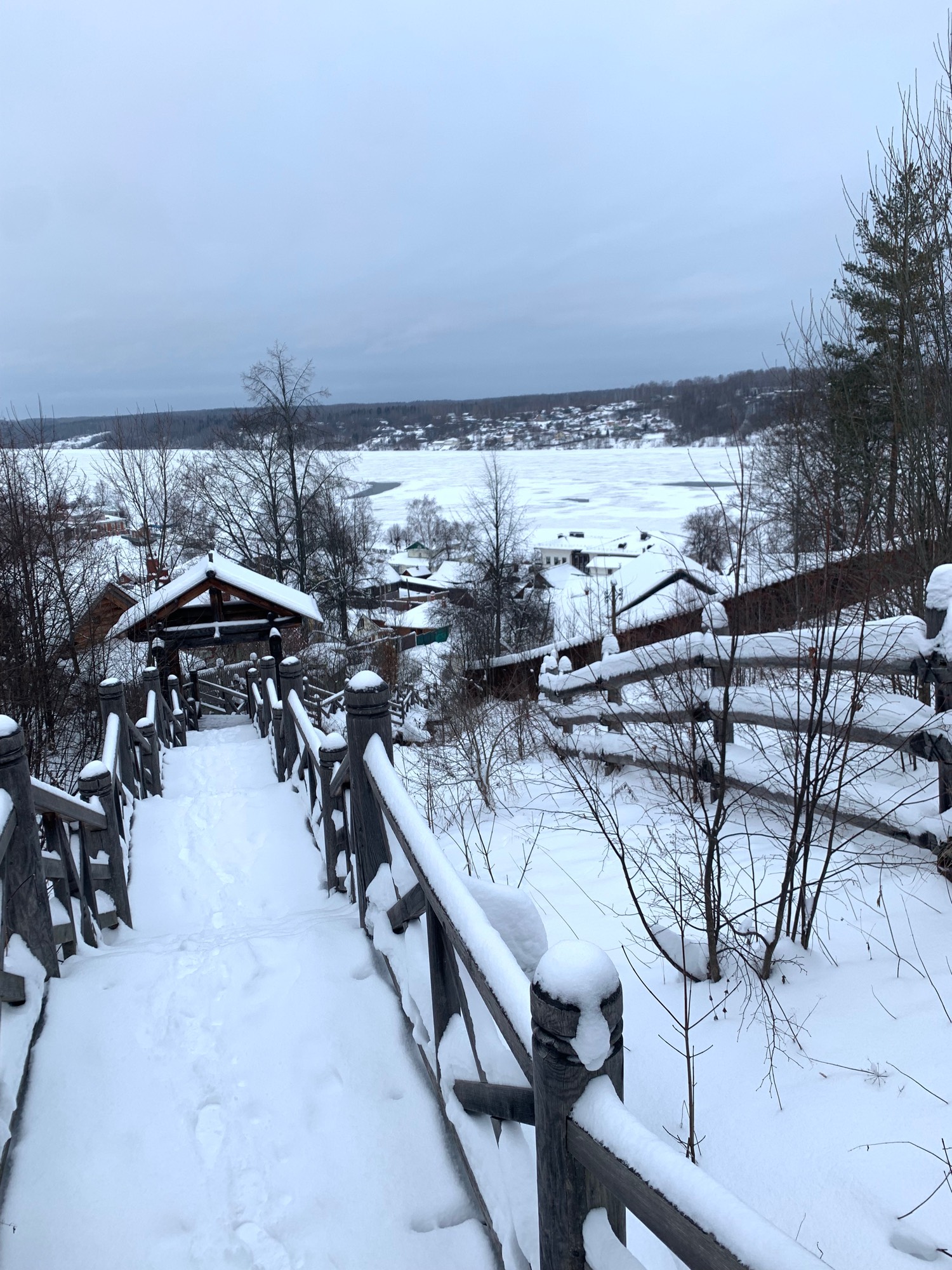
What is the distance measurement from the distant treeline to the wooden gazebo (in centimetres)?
498

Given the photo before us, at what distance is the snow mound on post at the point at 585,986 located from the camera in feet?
3.90

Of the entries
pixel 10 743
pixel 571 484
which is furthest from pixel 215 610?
pixel 571 484

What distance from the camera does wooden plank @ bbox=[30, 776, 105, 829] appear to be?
352cm

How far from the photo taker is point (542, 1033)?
4.17 ft

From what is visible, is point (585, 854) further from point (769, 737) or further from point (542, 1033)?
point (542, 1033)

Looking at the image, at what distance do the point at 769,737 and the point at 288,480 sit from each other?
2397 centimetres

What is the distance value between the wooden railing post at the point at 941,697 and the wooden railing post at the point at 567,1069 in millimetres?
2781

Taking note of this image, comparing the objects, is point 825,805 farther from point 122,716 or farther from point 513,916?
point 122,716

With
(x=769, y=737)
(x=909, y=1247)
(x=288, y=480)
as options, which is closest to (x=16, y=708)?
(x=769, y=737)

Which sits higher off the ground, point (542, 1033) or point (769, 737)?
point (542, 1033)

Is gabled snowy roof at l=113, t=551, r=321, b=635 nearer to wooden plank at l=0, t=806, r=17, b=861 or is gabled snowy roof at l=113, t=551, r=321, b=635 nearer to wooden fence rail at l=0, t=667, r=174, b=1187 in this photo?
wooden fence rail at l=0, t=667, r=174, b=1187

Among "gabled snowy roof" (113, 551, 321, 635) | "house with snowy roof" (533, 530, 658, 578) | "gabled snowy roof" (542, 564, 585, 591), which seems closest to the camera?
"gabled snowy roof" (113, 551, 321, 635)

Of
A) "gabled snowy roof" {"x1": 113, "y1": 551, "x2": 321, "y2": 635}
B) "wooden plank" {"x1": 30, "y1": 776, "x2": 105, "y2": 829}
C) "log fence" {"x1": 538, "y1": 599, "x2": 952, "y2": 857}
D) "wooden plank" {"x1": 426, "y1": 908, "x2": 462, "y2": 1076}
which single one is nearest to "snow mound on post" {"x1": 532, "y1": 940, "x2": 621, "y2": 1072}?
"wooden plank" {"x1": 426, "y1": 908, "x2": 462, "y2": 1076}

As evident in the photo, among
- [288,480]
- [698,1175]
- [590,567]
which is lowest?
[590,567]
